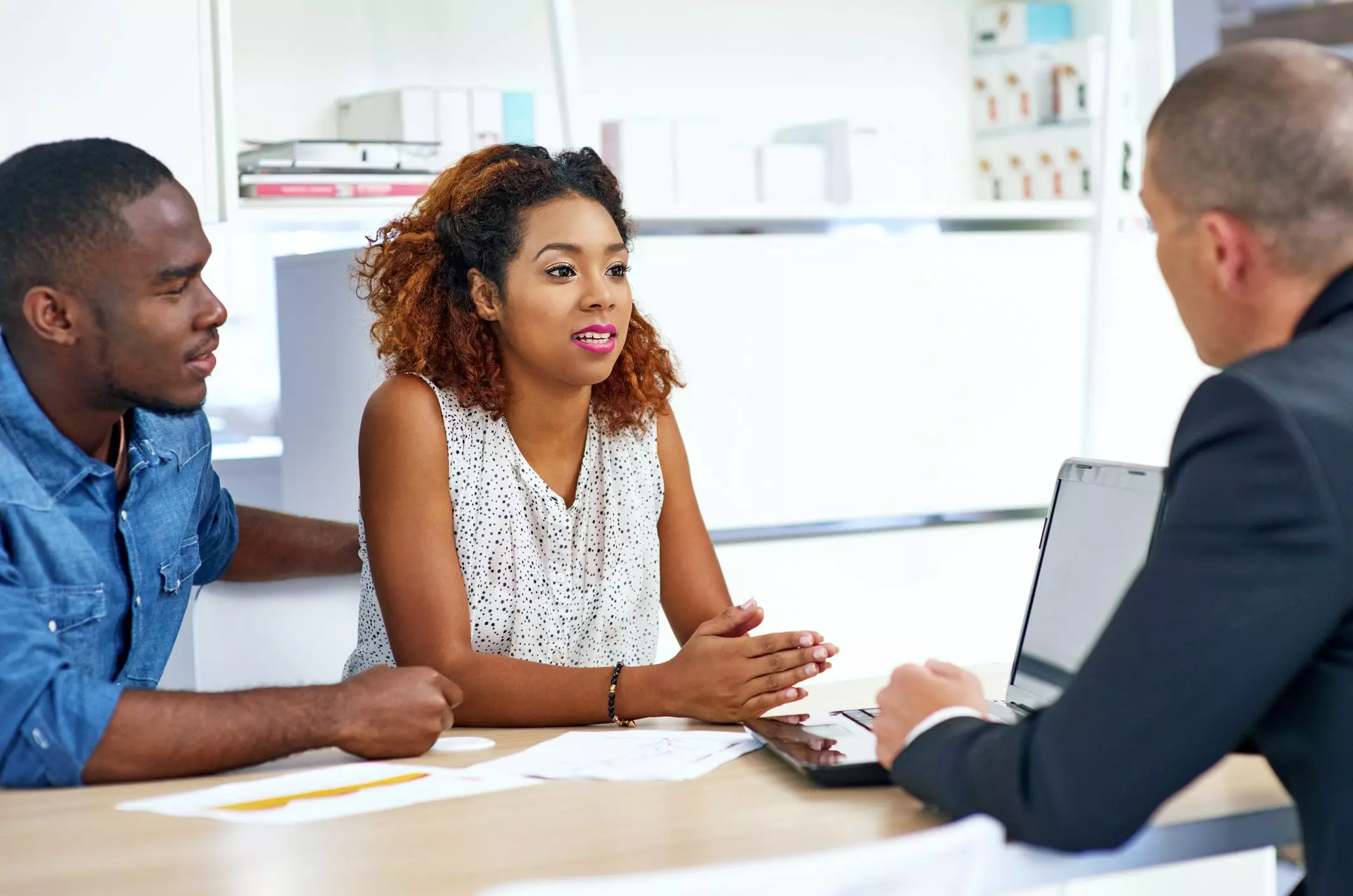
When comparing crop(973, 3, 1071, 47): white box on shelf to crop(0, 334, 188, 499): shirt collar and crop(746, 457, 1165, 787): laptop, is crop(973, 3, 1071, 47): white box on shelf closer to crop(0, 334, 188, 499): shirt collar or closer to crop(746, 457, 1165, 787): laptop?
crop(746, 457, 1165, 787): laptop

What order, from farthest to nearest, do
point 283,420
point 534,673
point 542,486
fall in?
1. point 283,420
2. point 542,486
3. point 534,673

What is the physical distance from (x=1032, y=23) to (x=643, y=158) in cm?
116

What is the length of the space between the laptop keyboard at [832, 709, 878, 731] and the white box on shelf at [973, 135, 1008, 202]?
2355 millimetres

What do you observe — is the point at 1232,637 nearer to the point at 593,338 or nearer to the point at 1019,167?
the point at 593,338

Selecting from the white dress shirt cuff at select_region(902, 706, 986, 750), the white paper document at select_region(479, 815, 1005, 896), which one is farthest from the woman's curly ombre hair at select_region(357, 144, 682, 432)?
the white paper document at select_region(479, 815, 1005, 896)

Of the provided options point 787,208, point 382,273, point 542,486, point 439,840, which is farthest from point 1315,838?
point 787,208

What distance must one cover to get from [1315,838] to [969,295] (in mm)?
2386

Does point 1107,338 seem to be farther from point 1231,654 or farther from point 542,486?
point 1231,654

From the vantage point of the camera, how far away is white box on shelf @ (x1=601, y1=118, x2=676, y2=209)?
3.05 meters

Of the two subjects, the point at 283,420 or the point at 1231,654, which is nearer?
the point at 1231,654

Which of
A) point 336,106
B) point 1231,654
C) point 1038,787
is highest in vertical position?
point 336,106

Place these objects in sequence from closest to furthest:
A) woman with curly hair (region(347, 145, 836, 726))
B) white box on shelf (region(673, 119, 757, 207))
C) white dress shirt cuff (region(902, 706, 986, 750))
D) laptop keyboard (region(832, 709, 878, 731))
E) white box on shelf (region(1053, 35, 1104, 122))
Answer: white dress shirt cuff (region(902, 706, 986, 750))
laptop keyboard (region(832, 709, 878, 731))
woman with curly hair (region(347, 145, 836, 726))
white box on shelf (region(673, 119, 757, 207))
white box on shelf (region(1053, 35, 1104, 122))

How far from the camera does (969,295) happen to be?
3.39 metres

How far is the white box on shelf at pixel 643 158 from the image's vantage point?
305 cm
